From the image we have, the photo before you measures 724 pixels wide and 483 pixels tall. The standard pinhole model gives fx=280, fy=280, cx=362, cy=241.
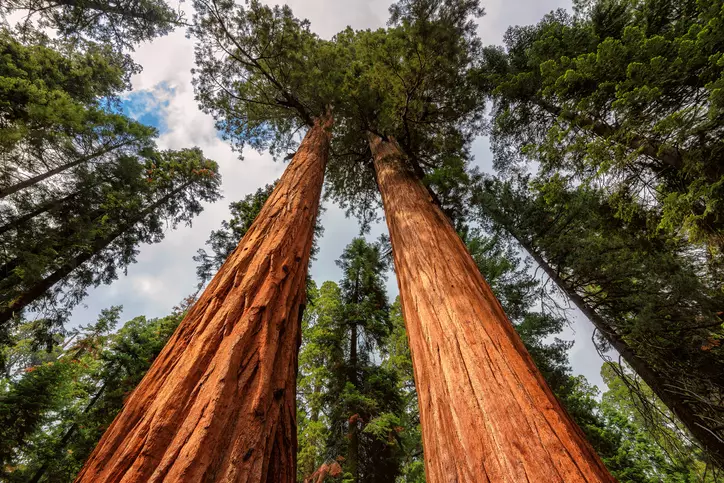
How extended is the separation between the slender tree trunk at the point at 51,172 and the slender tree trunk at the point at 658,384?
14.1 metres

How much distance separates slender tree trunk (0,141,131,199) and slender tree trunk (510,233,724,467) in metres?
14.1

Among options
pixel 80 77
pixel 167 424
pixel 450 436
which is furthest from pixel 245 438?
pixel 80 77

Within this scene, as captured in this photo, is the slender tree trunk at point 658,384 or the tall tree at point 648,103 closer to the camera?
the tall tree at point 648,103

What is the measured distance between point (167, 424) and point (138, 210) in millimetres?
13076

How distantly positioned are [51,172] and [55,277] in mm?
3181

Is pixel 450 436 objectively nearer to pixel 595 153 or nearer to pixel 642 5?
pixel 595 153

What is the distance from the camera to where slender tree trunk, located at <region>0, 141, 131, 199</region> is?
721 centimetres

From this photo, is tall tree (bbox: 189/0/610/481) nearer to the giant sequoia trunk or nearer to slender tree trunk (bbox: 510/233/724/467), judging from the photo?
the giant sequoia trunk

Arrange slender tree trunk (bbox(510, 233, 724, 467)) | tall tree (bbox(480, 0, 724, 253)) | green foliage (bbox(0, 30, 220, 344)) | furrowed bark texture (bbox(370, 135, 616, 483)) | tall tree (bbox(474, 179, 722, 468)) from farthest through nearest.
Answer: green foliage (bbox(0, 30, 220, 344)) → tall tree (bbox(474, 179, 722, 468)) → slender tree trunk (bbox(510, 233, 724, 467)) → tall tree (bbox(480, 0, 724, 253)) → furrowed bark texture (bbox(370, 135, 616, 483))

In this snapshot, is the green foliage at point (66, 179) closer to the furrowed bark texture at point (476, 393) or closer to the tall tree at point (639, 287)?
the furrowed bark texture at point (476, 393)

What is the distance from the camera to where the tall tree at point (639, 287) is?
4426mm

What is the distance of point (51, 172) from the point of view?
334 inches

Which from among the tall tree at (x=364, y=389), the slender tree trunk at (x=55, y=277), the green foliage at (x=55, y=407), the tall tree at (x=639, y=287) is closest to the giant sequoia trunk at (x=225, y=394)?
the tall tree at (x=639, y=287)

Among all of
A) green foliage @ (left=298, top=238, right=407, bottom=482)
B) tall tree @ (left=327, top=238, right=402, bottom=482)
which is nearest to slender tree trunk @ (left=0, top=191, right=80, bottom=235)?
green foliage @ (left=298, top=238, right=407, bottom=482)
